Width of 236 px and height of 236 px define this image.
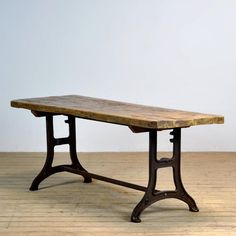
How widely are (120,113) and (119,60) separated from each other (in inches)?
89.1

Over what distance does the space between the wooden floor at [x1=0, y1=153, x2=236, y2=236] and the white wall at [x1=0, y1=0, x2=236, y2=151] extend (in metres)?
0.52

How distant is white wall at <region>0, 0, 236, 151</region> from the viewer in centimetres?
565

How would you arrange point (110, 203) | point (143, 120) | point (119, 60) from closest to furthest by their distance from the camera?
point (143, 120)
point (110, 203)
point (119, 60)

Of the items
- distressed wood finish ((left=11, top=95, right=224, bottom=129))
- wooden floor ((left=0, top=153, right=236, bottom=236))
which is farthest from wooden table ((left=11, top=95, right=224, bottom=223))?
wooden floor ((left=0, top=153, right=236, bottom=236))

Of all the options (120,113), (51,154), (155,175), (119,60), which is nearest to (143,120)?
(120,113)

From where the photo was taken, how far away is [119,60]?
5.73 m

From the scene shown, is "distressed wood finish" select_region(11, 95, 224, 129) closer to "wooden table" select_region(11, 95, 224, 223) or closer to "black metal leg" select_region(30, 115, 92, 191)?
"wooden table" select_region(11, 95, 224, 223)

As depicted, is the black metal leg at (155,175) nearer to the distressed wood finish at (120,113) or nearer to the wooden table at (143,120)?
the wooden table at (143,120)

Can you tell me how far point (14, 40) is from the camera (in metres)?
5.70

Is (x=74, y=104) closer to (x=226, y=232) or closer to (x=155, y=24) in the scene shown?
(x=226, y=232)

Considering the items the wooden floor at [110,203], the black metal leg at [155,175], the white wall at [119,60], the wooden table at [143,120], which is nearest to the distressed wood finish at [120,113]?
the wooden table at [143,120]

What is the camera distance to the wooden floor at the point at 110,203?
3.38 metres

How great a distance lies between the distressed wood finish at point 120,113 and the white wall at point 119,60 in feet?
4.65

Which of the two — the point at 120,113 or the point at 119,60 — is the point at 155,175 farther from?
the point at 119,60
